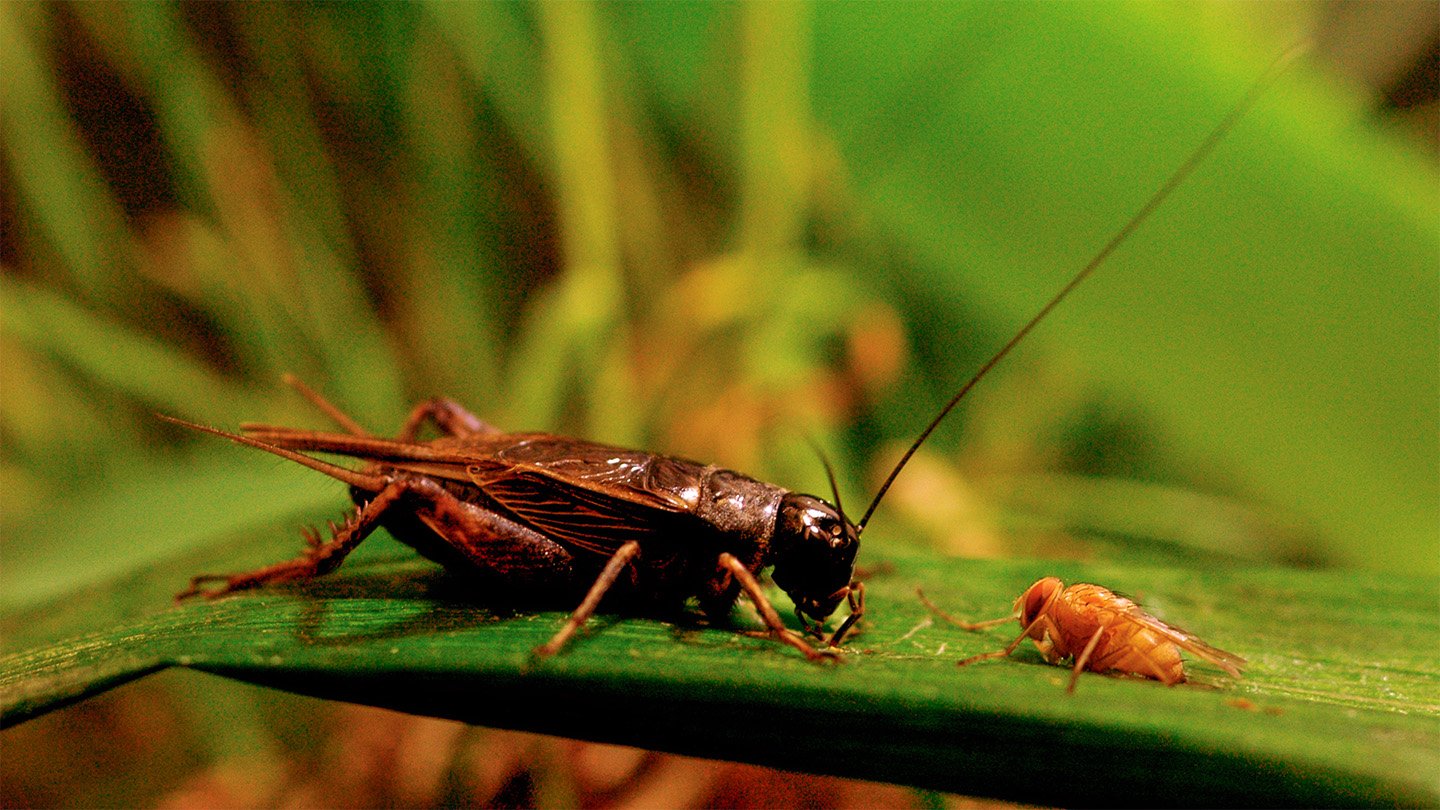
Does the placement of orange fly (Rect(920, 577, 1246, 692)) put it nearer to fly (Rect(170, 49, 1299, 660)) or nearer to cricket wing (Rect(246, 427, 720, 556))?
fly (Rect(170, 49, 1299, 660))

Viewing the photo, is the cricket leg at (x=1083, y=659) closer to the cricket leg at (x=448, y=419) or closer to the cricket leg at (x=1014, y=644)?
the cricket leg at (x=1014, y=644)

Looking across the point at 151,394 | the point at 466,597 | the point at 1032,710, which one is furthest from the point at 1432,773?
the point at 151,394

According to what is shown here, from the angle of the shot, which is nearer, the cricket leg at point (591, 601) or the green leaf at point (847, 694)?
the green leaf at point (847, 694)

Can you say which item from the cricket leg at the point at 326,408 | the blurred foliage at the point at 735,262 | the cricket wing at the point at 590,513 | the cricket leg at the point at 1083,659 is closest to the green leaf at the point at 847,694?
the cricket leg at the point at 1083,659

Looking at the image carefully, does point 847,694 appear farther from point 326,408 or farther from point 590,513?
point 326,408

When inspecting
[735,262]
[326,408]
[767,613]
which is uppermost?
[735,262]

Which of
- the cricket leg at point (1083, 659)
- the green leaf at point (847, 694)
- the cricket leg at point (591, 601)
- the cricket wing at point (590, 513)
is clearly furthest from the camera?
the cricket wing at point (590, 513)

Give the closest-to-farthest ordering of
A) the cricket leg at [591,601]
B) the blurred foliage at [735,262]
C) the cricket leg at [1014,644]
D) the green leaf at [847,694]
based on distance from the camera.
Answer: the green leaf at [847,694] < the cricket leg at [591,601] < the cricket leg at [1014,644] < the blurred foliage at [735,262]

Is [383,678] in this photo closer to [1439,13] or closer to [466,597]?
[466,597]

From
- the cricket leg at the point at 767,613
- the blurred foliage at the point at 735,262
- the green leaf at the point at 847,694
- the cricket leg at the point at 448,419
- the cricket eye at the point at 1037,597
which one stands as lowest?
the green leaf at the point at 847,694

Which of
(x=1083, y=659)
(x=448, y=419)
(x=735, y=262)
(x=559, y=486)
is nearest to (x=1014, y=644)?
(x=1083, y=659)
